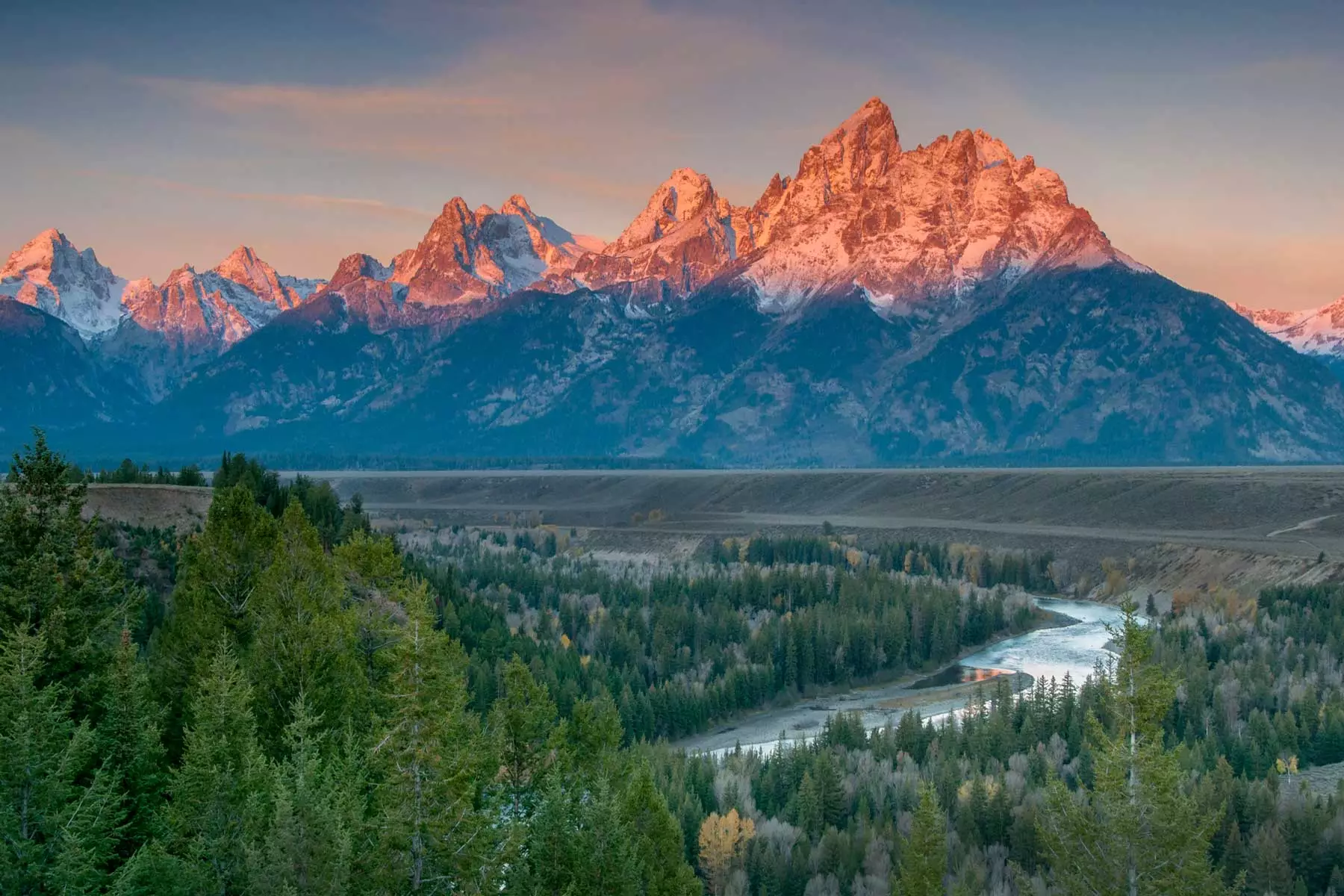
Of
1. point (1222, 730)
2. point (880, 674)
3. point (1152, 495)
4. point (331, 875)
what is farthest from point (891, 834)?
point (1152, 495)

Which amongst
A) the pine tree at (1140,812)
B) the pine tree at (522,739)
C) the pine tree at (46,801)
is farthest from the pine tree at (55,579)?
the pine tree at (1140,812)

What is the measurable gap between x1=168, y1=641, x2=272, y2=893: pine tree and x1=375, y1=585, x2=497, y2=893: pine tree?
3103 millimetres

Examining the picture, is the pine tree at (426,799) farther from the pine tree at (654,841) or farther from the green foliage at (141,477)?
the green foliage at (141,477)

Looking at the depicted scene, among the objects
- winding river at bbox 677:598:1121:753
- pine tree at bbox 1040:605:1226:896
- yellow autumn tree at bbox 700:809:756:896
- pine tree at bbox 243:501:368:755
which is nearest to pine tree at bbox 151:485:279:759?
pine tree at bbox 243:501:368:755

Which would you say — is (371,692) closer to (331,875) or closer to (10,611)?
(10,611)

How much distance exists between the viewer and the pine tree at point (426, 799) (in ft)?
99.1

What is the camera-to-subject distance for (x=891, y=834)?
54.8 meters

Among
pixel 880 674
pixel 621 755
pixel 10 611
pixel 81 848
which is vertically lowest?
pixel 880 674

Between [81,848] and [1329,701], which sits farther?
[1329,701]

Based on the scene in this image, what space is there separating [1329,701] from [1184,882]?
161 ft

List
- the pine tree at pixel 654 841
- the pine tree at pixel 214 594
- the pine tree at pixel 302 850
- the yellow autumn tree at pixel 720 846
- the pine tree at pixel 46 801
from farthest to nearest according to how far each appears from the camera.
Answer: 1. the yellow autumn tree at pixel 720 846
2. the pine tree at pixel 214 594
3. the pine tree at pixel 654 841
4. the pine tree at pixel 46 801
5. the pine tree at pixel 302 850

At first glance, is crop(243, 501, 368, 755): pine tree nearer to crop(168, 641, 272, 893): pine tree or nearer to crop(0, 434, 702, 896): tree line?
crop(0, 434, 702, 896): tree line

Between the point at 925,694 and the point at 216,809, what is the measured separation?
73743mm

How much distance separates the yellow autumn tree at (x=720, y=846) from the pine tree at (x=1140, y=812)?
20854 mm
